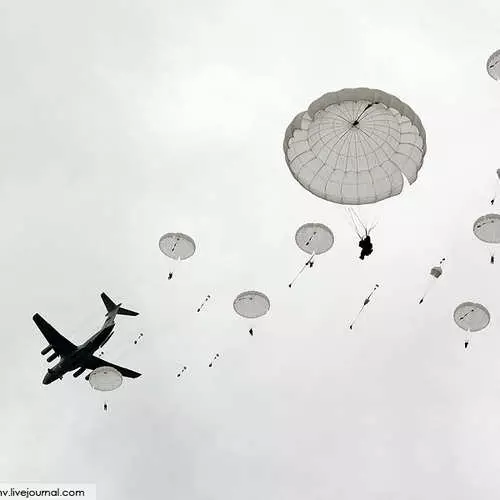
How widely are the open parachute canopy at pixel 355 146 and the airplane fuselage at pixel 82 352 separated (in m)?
25.2

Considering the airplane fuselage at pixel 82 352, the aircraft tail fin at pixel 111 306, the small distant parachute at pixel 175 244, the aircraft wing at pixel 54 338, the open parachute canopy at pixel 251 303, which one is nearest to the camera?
the open parachute canopy at pixel 251 303

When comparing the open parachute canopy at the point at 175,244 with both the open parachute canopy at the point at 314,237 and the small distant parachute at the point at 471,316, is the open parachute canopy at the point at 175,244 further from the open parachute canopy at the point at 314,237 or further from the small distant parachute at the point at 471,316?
the small distant parachute at the point at 471,316

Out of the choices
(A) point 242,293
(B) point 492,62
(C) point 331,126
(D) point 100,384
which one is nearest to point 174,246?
(A) point 242,293

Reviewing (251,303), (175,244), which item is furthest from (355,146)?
(175,244)

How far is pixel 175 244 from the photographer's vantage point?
153 ft

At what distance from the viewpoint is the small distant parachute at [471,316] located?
43.3 metres

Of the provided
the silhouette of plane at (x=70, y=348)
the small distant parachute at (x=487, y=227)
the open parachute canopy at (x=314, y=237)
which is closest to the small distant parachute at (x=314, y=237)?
the open parachute canopy at (x=314, y=237)

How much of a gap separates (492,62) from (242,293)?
2008 cm

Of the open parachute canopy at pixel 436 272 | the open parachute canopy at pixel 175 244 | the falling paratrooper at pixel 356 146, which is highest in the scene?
the open parachute canopy at pixel 175 244

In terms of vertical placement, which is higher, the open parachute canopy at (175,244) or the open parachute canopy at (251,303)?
the open parachute canopy at (175,244)

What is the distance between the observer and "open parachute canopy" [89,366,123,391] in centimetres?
4547

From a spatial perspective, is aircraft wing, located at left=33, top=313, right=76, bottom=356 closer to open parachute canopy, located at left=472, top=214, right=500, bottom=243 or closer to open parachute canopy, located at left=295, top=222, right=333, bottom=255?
open parachute canopy, located at left=295, top=222, right=333, bottom=255

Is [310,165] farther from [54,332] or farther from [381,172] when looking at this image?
[54,332]

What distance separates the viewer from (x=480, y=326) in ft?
143
